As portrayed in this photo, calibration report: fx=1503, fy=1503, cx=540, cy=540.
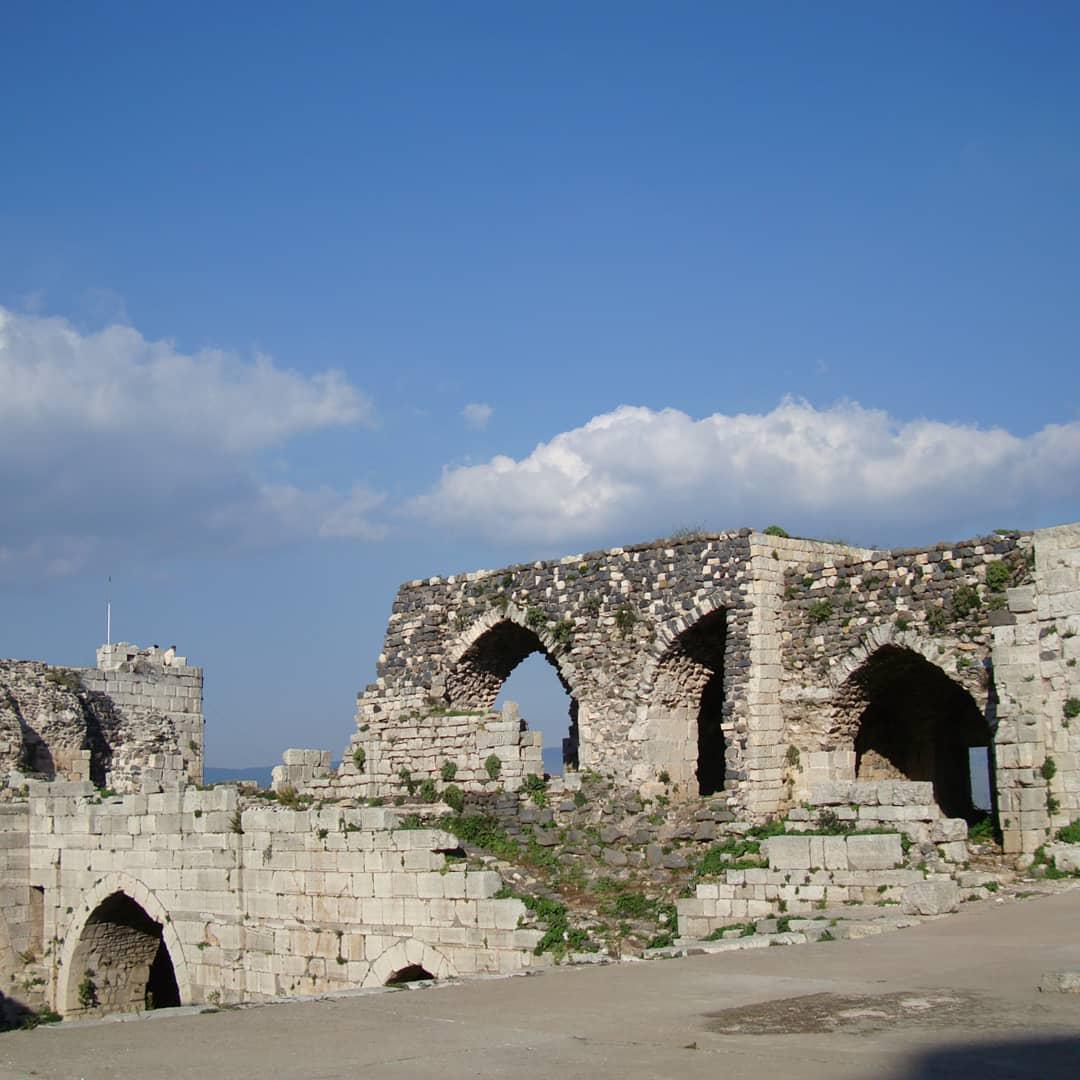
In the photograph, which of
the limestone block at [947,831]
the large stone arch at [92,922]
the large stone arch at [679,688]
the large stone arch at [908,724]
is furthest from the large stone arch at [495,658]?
the limestone block at [947,831]

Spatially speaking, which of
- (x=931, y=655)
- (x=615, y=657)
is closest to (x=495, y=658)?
(x=615, y=657)

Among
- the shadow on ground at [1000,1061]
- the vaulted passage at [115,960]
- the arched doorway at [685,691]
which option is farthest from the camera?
the vaulted passage at [115,960]

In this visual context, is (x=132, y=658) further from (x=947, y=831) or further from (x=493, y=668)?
(x=947, y=831)

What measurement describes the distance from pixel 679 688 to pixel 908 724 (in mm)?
3590

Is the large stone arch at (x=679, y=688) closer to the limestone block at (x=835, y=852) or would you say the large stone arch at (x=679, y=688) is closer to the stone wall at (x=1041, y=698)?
the stone wall at (x=1041, y=698)

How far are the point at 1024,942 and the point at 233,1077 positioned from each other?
6440mm

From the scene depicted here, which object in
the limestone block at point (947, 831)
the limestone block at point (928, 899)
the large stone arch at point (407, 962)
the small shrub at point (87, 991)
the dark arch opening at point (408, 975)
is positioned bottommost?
the small shrub at point (87, 991)

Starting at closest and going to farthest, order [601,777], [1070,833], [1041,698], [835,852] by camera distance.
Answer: [835,852] → [1070,833] → [1041,698] → [601,777]

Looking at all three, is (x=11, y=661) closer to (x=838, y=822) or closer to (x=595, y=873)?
(x=595, y=873)

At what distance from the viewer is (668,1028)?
8.36m

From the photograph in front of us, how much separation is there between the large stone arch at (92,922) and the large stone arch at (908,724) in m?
10.3

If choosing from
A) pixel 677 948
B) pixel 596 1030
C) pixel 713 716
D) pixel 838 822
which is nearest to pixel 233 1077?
pixel 596 1030

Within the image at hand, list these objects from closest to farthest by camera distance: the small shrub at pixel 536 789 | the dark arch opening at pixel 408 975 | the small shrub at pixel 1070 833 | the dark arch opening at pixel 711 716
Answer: the small shrub at pixel 1070 833
the dark arch opening at pixel 408 975
the small shrub at pixel 536 789
the dark arch opening at pixel 711 716

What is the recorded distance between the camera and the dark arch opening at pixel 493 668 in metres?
25.1
